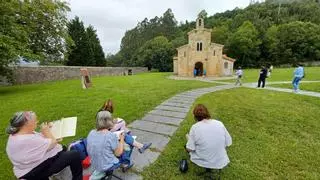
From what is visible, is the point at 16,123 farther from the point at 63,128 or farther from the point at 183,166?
the point at 183,166

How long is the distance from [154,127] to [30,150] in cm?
364

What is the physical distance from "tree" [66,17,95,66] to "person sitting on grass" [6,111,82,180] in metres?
39.7

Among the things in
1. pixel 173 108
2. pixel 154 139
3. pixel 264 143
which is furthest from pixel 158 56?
pixel 264 143

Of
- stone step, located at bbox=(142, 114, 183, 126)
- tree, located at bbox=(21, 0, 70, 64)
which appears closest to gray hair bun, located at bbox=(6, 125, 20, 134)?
stone step, located at bbox=(142, 114, 183, 126)

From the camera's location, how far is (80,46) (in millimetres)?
39500

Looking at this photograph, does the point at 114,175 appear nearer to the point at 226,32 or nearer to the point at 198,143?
the point at 198,143

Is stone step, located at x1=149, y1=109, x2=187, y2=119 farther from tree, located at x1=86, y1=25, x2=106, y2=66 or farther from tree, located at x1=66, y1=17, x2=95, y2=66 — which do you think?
tree, located at x1=86, y1=25, x2=106, y2=66

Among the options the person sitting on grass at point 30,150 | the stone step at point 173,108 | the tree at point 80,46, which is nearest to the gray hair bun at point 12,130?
the person sitting on grass at point 30,150

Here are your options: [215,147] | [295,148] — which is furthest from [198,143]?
[295,148]

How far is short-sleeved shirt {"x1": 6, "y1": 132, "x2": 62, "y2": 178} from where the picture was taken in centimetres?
260

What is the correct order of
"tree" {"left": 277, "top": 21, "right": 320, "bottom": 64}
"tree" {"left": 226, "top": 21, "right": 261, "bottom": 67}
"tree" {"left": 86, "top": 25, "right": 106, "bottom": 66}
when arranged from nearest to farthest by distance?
"tree" {"left": 86, "top": 25, "right": 106, "bottom": 66}, "tree" {"left": 277, "top": 21, "right": 320, "bottom": 64}, "tree" {"left": 226, "top": 21, "right": 261, "bottom": 67}

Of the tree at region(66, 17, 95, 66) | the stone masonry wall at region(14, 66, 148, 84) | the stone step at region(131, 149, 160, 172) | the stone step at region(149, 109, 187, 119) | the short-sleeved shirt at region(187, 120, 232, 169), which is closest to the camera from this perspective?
the short-sleeved shirt at region(187, 120, 232, 169)

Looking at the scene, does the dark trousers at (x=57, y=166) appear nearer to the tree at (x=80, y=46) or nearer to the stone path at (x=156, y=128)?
the stone path at (x=156, y=128)

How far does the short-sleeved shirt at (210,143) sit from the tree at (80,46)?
40.2 metres
